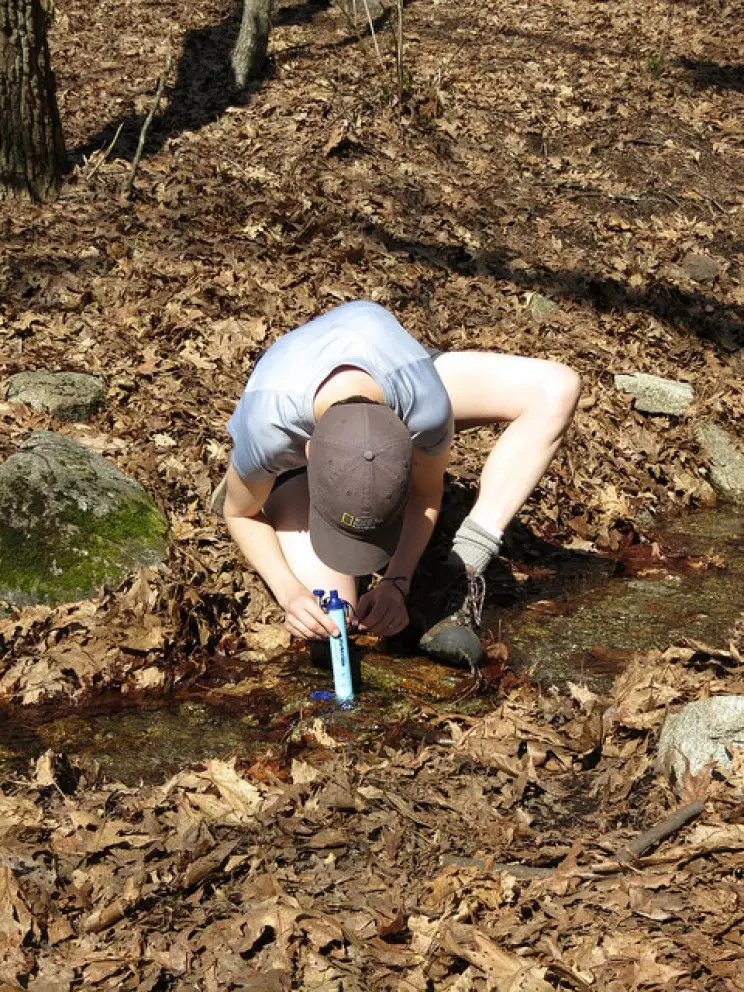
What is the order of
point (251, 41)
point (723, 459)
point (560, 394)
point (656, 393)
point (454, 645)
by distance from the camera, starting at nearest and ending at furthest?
point (454, 645), point (560, 394), point (723, 459), point (656, 393), point (251, 41)

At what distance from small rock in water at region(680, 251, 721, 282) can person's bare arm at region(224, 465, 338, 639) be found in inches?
214

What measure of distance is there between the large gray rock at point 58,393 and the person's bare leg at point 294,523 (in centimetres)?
193

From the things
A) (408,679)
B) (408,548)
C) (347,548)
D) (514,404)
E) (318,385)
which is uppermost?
(318,385)

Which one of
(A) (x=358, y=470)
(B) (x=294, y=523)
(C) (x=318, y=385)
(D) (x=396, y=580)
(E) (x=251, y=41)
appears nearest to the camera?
(A) (x=358, y=470)

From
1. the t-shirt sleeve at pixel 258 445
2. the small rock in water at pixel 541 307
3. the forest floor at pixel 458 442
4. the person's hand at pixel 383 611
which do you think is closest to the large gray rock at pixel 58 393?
the forest floor at pixel 458 442

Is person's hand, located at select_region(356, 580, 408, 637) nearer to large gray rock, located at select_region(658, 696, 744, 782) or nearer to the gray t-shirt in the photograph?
the gray t-shirt

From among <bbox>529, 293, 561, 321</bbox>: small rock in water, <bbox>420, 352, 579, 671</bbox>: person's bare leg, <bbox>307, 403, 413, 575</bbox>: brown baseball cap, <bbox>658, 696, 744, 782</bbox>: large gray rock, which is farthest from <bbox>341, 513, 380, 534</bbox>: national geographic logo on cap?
<bbox>529, 293, 561, 321</bbox>: small rock in water

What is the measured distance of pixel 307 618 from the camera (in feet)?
13.3

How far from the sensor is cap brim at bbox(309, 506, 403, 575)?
379 centimetres

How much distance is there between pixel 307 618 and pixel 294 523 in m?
0.62

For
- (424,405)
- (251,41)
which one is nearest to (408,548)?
(424,405)

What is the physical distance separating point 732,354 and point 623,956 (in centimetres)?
613

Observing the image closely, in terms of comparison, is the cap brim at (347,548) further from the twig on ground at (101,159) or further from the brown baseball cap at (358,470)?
the twig on ground at (101,159)

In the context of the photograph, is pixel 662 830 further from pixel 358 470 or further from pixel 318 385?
pixel 318 385
